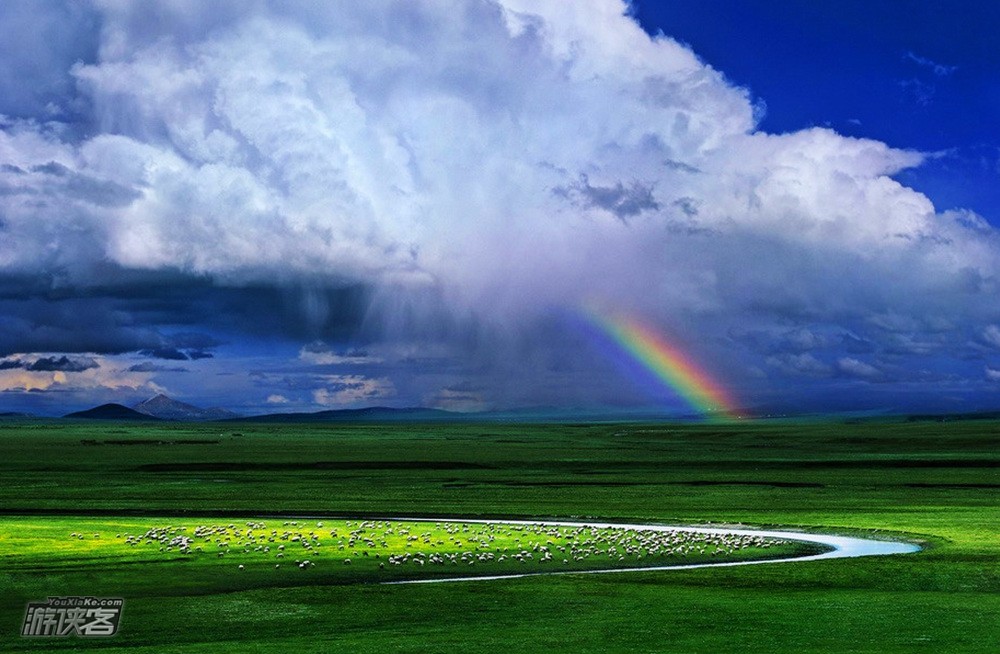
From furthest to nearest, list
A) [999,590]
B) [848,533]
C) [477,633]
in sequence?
[848,533] → [999,590] → [477,633]

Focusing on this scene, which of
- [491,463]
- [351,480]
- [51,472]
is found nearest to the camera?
[351,480]

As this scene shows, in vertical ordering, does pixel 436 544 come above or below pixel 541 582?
above

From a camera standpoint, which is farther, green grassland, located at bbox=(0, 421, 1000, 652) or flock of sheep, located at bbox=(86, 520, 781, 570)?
flock of sheep, located at bbox=(86, 520, 781, 570)

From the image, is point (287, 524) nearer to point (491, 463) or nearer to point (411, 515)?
point (411, 515)

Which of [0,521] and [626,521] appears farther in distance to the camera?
[626,521]

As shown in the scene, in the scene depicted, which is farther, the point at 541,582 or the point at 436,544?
the point at 436,544

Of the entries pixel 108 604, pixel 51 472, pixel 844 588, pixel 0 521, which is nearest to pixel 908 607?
pixel 844 588

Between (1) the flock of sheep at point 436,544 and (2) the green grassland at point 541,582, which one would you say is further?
(1) the flock of sheep at point 436,544
